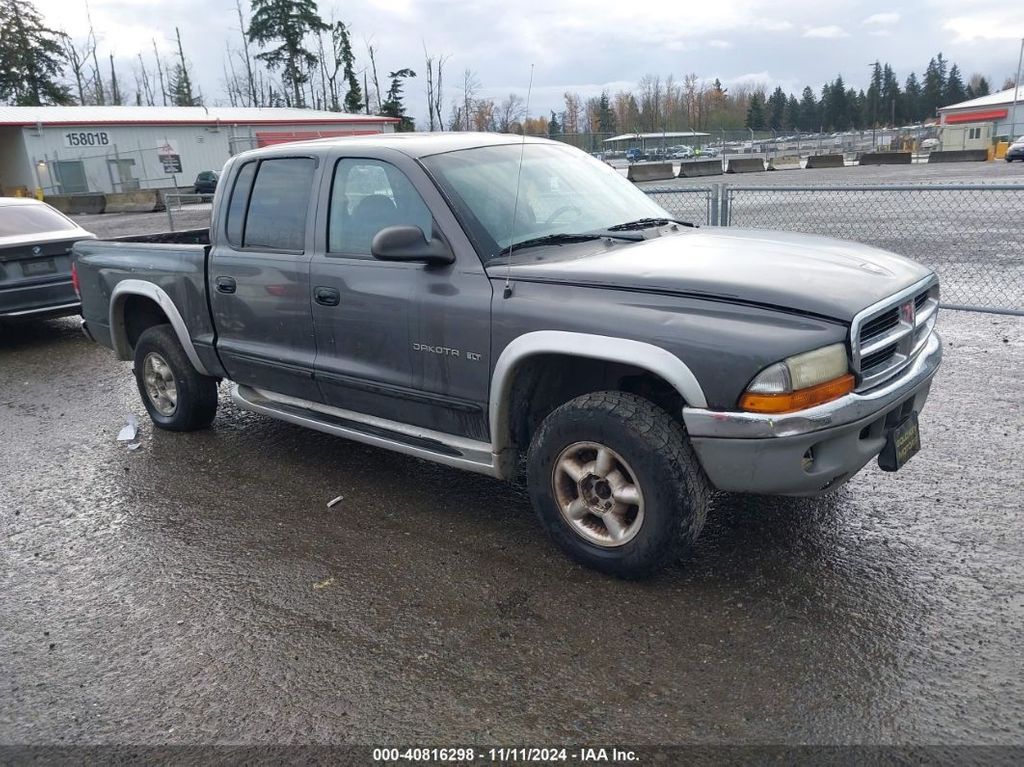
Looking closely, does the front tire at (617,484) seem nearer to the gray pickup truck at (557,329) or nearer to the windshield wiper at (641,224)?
the gray pickup truck at (557,329)

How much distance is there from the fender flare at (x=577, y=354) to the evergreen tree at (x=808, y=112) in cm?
11028

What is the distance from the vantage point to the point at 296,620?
3.34 metres

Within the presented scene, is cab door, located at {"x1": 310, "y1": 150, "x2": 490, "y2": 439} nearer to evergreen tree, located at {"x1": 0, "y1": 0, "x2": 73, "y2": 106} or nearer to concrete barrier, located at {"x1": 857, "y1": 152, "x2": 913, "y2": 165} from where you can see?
concrete barrier, located at {"x1": 857, "y1": 152, "x2": 913, "y2": 165}

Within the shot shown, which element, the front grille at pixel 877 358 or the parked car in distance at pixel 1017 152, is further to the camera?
the parked car in distance at pixel 1017 152

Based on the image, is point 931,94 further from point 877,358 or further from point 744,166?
point 877,358

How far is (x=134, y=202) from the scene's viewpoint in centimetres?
3206

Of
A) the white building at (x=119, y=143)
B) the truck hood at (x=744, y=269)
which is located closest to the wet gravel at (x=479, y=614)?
the truck hood at (x=744, y=269)

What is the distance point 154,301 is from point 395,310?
8.01ft

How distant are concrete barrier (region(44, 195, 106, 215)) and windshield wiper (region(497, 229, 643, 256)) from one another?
110 ft

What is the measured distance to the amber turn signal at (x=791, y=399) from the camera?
2.93 metres

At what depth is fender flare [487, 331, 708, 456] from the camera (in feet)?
10.00

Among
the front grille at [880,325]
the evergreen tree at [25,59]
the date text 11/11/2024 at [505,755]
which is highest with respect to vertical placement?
the evergreen tree at [25,59]

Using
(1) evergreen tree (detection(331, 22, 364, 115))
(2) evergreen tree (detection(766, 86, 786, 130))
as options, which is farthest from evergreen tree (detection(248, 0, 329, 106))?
(2) evergreen tree (detection(766, 86, 786, 130))

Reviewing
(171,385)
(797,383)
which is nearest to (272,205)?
(171,385)
